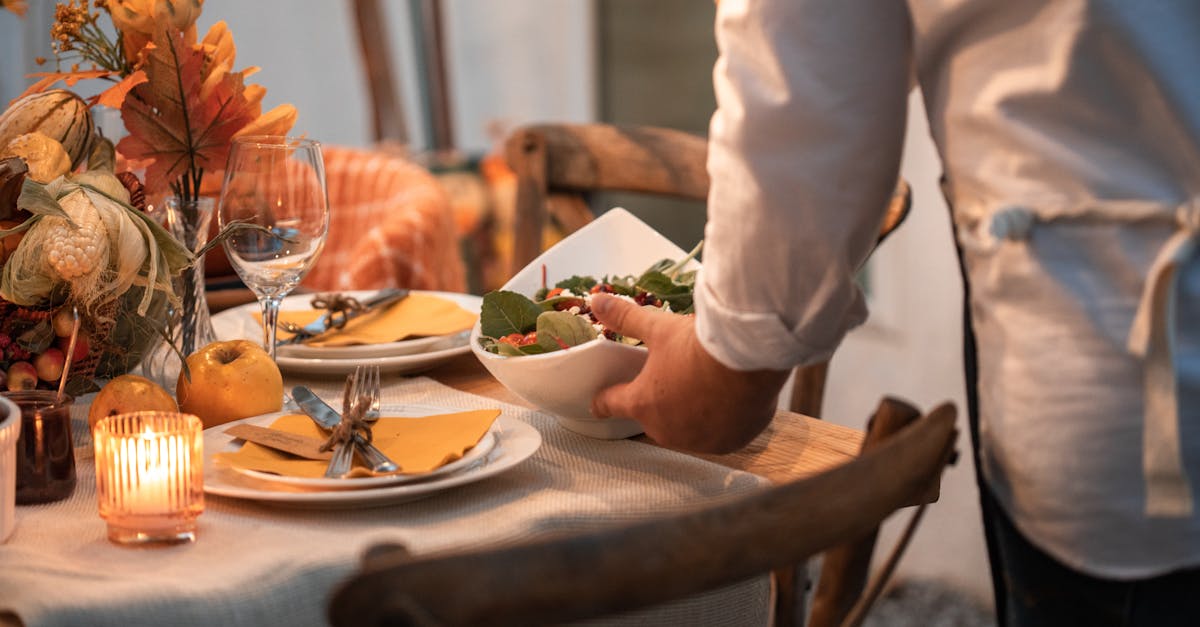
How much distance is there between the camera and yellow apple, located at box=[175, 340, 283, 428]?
2.99 feet

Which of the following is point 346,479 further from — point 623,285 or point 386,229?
point 386,229

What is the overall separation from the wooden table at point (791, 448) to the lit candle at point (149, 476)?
1.09 feet

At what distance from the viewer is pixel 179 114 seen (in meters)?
1.00

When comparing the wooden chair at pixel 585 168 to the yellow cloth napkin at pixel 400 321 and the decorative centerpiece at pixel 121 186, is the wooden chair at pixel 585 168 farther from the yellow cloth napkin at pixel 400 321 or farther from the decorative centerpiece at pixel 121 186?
the decorative centerpiece at pixel 121 186

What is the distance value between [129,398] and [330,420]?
137 mm

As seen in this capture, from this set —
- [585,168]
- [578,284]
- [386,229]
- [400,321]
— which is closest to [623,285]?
[578,284]

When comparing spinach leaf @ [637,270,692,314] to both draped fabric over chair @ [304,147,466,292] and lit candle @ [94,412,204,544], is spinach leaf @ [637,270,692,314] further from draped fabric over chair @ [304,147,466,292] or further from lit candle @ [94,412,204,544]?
draped fabric over chair @ [304,147,466,292]

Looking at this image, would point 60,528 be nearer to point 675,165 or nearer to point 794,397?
point 794,397

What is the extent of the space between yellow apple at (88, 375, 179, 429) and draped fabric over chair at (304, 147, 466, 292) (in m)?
0.97

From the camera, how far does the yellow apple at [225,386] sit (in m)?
0.91

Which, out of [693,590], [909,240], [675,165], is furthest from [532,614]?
[909,240]

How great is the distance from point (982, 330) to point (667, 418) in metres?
0.21

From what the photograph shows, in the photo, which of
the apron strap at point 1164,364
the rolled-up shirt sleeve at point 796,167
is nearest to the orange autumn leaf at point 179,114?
the rolled-up shirt sleeve at point 796,167

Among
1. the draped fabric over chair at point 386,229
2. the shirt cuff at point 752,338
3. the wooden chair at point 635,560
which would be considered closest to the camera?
the wooden chair at point 635,560
